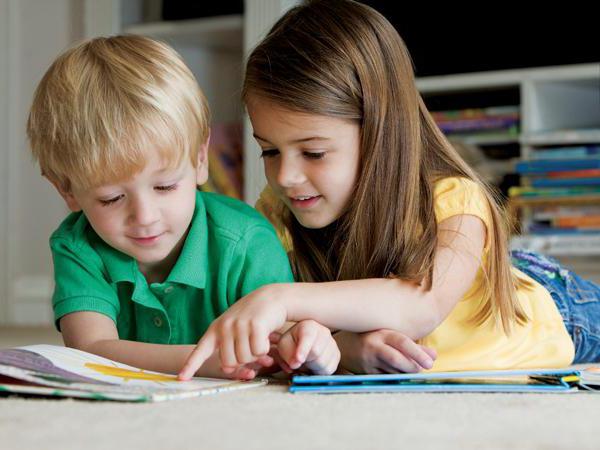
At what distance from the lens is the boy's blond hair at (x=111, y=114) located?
1.08 metres

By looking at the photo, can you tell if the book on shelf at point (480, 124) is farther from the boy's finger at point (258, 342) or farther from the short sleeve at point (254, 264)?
the boy's finger at point (258, 342)

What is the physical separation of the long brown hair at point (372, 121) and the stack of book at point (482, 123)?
1.31 m

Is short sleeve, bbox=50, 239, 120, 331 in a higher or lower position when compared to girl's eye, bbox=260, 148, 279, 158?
lower

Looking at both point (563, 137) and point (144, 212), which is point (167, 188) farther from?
point (563, 137)

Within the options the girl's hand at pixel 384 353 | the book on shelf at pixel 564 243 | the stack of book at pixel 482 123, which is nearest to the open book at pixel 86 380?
the girl's hand at pixel 384 353

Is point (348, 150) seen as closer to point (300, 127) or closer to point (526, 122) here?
point (300, 127)

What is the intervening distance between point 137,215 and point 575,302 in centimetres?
78

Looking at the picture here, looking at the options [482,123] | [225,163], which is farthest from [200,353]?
[225,163]

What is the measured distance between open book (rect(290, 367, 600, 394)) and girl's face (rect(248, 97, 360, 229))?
31cm

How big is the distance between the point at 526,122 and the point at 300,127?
1.44m

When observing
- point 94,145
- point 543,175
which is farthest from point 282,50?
point 543,175

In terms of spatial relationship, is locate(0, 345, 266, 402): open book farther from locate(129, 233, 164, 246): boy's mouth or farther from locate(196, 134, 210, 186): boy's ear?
locate(196, 134, 210, 186): boy's ear

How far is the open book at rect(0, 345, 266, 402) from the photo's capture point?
31.7 inches

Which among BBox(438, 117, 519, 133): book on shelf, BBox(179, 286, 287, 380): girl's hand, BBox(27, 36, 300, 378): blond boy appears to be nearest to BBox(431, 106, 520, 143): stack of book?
BBox(438, 117, 519, 133): book on shelf
